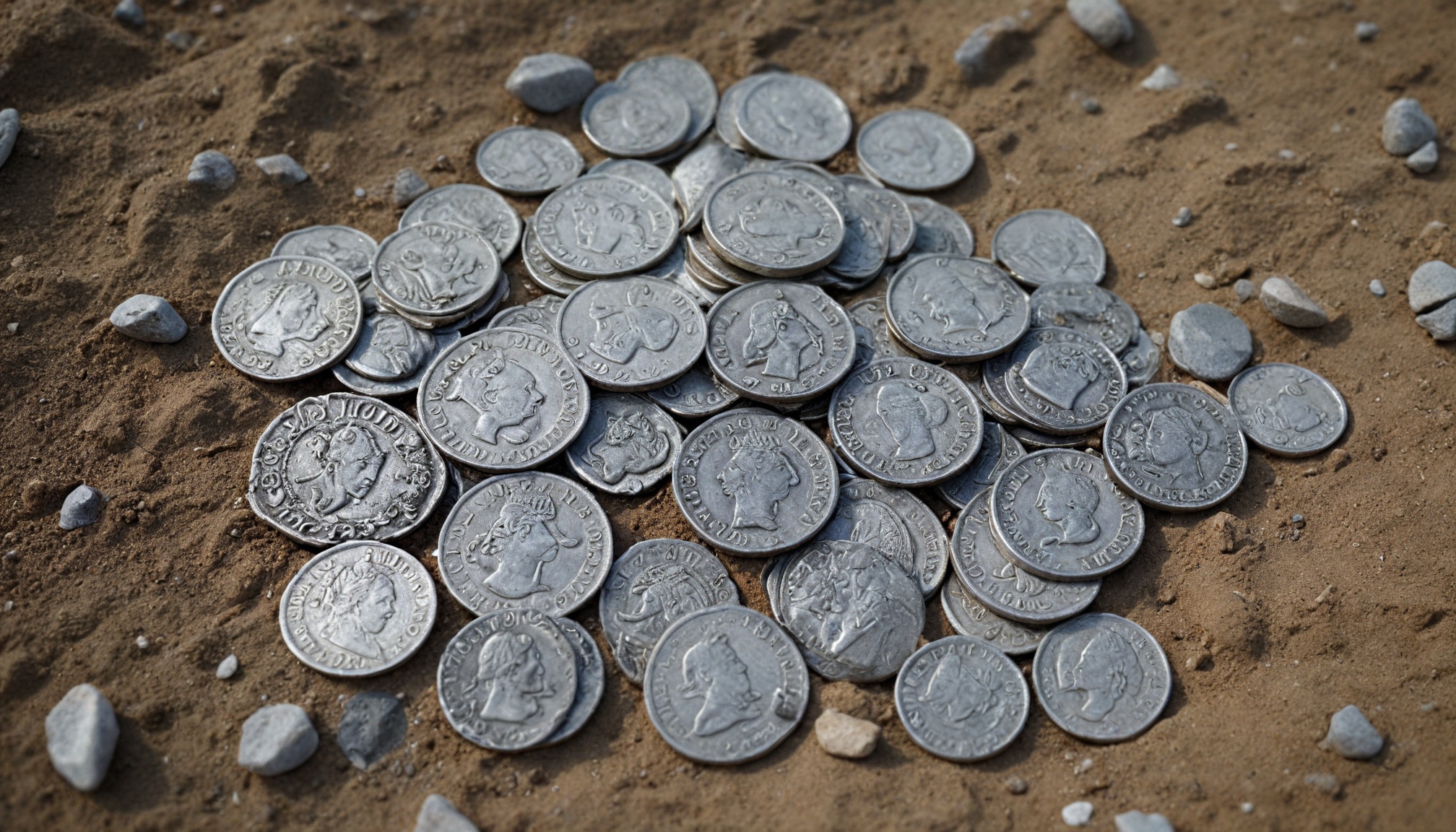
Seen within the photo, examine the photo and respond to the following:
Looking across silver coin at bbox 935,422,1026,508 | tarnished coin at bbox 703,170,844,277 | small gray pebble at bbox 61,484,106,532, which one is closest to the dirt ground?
small gray pebble at bbox 61,484,106,532

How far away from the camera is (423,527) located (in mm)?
5215

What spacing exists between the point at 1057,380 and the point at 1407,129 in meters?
3.59

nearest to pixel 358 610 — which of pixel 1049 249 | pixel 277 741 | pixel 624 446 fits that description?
pixel 277 741

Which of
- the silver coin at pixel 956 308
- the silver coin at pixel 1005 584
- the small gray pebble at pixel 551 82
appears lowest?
the silver coin at pixel 1005 584

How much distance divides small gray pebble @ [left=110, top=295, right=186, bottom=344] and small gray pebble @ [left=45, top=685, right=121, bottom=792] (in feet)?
7.06

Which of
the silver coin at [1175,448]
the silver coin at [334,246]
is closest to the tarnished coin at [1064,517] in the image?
the silver coin at [1175,448]

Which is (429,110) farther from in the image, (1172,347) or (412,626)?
(1172,347)

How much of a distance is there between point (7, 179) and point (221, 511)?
→ 2978 millimetres

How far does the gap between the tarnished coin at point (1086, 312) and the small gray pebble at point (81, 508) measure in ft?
18.3

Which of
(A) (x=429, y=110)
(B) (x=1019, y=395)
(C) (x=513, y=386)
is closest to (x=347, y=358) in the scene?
(C) (x=513, y=386)

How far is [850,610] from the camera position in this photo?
4863mm

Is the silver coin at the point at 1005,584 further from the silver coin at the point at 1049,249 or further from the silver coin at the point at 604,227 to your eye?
the silver coin at the point at 604,227

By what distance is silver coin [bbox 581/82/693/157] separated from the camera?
674cm

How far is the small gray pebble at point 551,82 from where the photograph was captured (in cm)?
693
